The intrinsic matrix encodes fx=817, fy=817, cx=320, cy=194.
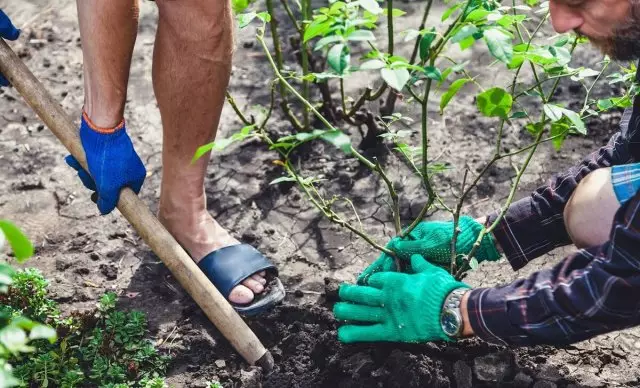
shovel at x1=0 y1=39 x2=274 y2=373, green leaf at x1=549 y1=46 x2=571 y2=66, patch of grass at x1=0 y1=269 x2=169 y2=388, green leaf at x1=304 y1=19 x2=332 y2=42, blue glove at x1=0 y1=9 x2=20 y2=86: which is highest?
green leaf at x1=304 y1=19 x2=332 y2=42

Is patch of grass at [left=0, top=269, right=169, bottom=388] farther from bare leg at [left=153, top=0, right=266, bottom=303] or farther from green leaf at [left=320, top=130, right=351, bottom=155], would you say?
green leaf at [left=320, top=130, right=351, bottom=155]

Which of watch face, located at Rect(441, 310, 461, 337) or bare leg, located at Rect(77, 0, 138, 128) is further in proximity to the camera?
bare leg, located at Rect(77, 0, 138, 128)

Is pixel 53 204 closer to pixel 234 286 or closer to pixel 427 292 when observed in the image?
pixel 234 286

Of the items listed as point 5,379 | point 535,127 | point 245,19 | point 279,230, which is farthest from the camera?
point 279,230

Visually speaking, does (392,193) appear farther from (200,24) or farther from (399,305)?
(200,24)

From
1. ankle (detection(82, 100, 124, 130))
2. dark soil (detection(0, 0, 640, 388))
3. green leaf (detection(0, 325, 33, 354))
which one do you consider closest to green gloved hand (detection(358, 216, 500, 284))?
dark soil (detection(0, 0, 640, 388))

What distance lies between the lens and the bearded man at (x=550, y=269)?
6.32 feet

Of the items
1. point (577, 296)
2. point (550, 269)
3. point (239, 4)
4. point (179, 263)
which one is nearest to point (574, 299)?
point (577, 296)

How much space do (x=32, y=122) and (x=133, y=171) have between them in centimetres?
126

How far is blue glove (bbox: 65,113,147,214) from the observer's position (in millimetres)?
2547

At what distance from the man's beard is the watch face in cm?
80

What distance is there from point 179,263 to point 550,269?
110 cm

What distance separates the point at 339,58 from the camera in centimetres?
172

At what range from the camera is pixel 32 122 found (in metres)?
3.64
